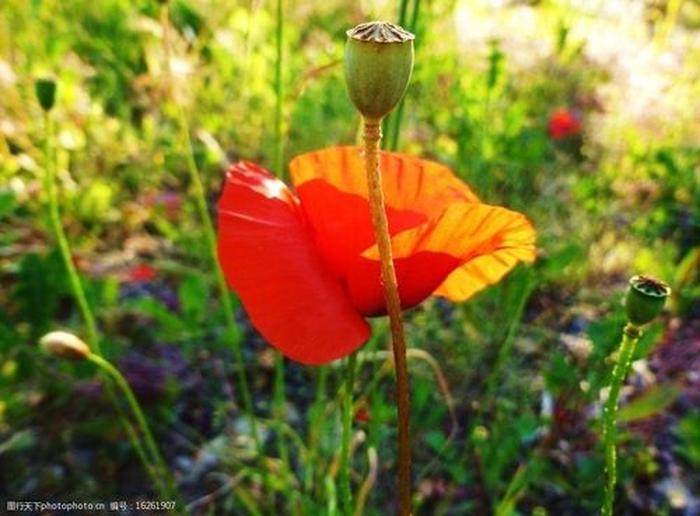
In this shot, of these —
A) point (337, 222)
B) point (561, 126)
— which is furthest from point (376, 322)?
point (561, 126)

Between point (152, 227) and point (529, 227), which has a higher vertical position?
point (529, 227)

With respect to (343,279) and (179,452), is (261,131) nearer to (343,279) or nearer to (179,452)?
(179,452)

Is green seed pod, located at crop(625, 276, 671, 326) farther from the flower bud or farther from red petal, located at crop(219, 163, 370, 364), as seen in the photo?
the flower bud

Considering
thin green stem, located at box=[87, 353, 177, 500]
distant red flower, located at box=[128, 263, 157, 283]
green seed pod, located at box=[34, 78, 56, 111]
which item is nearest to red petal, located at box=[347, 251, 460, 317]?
thin green stem, located at box=[87, 353, 177, 500]

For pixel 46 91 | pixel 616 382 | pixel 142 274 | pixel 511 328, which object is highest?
pixel 46 91

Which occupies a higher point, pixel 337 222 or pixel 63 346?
pixel 337 222

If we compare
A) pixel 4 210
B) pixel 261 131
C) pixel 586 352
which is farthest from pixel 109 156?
pixel 586 352

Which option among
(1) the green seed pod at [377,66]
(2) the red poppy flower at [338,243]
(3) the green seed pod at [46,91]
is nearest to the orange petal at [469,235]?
(2) the red poppy flower at [338,243]

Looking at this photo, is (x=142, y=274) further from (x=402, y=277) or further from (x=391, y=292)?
(x=391, y=292)
